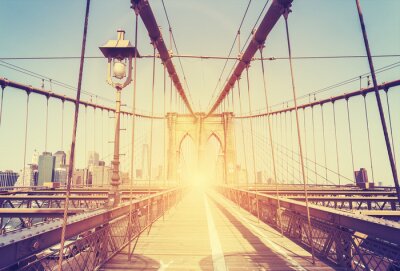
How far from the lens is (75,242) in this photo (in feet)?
10.3

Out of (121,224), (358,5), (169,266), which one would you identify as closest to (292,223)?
(169,266)

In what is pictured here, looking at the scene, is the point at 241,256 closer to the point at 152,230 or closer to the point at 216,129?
the point at 152,230

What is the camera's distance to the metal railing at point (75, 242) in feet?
6.74

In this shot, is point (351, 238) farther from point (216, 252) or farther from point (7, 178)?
point (7, 178)

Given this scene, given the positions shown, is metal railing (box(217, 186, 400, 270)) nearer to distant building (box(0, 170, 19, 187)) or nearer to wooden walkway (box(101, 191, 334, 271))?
wooden walkway (box(101, 191, 334, 271))

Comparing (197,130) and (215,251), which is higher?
(197,130)

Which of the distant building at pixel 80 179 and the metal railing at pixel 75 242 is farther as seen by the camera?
the distant building at pixel 80 179

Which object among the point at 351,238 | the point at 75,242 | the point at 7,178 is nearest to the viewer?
the point at 75,242

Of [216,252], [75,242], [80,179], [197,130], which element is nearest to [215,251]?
[216,252]

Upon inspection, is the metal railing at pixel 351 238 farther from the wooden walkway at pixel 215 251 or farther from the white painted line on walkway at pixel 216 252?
the white painted line on walkway at pixel 216 252

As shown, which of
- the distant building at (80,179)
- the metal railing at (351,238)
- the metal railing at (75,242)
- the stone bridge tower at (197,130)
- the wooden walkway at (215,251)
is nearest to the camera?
the metal railing at (75,242)

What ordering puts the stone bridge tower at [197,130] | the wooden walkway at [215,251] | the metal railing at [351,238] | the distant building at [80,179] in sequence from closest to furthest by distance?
the metal railing at [351,238] → the wooden walkway at [215,251] → the distant building at [80,179] → the stone bridge tower at [197,130]

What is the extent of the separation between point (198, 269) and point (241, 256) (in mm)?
1012

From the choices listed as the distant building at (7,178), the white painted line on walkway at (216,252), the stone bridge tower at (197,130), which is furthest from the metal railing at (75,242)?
the distant building at (7,178)
